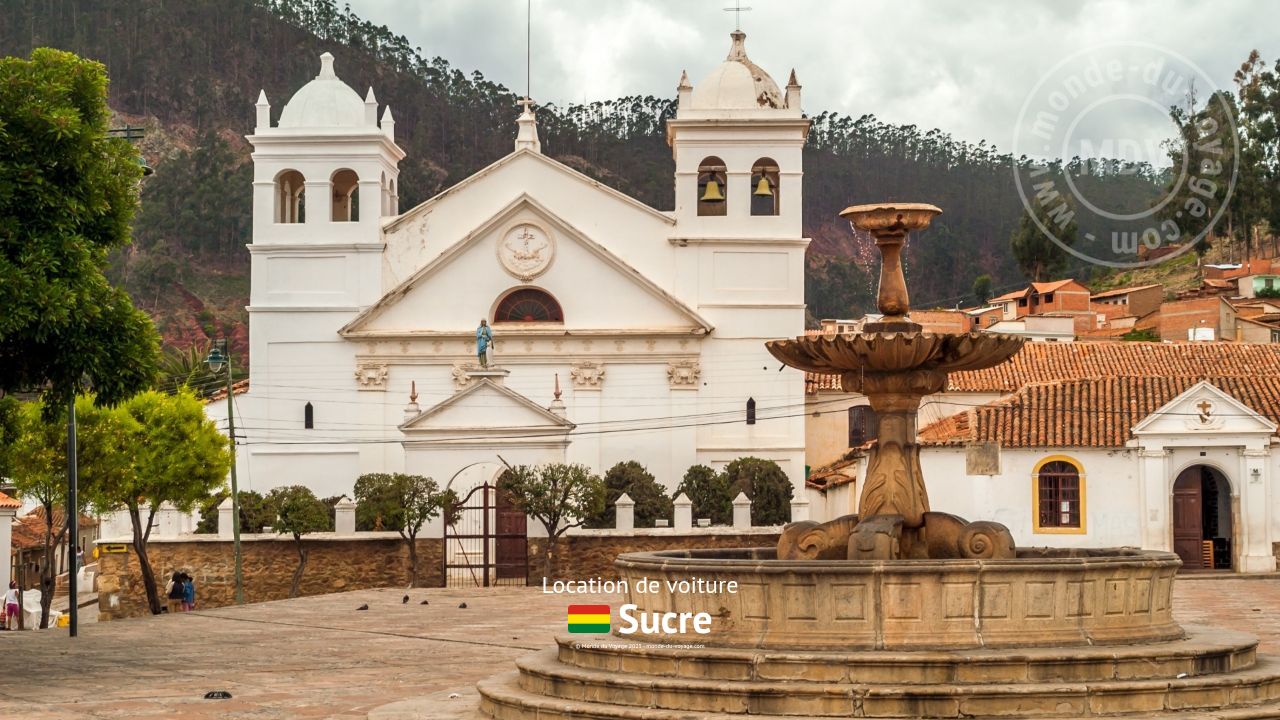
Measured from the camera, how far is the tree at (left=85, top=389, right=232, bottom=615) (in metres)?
29.5

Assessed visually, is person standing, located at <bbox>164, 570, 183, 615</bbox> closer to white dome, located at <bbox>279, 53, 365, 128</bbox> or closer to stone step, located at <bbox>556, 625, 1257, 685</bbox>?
white dome, located at <bbox>279, 53, 365, 128</bbox>

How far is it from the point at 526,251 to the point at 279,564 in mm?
Answer: 10361

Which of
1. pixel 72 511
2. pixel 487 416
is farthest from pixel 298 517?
pixel 72 511

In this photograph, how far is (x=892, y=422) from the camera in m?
13.7

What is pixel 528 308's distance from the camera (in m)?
41.0

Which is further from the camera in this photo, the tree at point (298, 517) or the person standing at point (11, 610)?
the tree at point (298, 517)

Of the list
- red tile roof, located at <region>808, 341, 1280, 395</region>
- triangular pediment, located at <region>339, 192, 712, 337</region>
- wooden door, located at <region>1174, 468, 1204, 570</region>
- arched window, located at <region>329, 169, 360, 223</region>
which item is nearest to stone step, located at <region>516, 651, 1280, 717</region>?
wooden door, located at <region>1174, 468, 1204, 570</region>

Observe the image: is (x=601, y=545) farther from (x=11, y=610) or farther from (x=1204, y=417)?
(x=1204, y=417)

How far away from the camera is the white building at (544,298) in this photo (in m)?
40.5

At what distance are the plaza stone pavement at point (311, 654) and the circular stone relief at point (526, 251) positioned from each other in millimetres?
12278

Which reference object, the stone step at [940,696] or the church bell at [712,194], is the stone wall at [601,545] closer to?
the church bell at [712,194]

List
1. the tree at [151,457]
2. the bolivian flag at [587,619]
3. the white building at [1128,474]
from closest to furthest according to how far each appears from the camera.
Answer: the bolivian flag at [587,619], the tree at [151,457], the white building at [1128,474]

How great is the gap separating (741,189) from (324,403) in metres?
11.0

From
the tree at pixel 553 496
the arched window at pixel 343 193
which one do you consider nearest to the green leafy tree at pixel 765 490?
the tree at pixel 553 496
